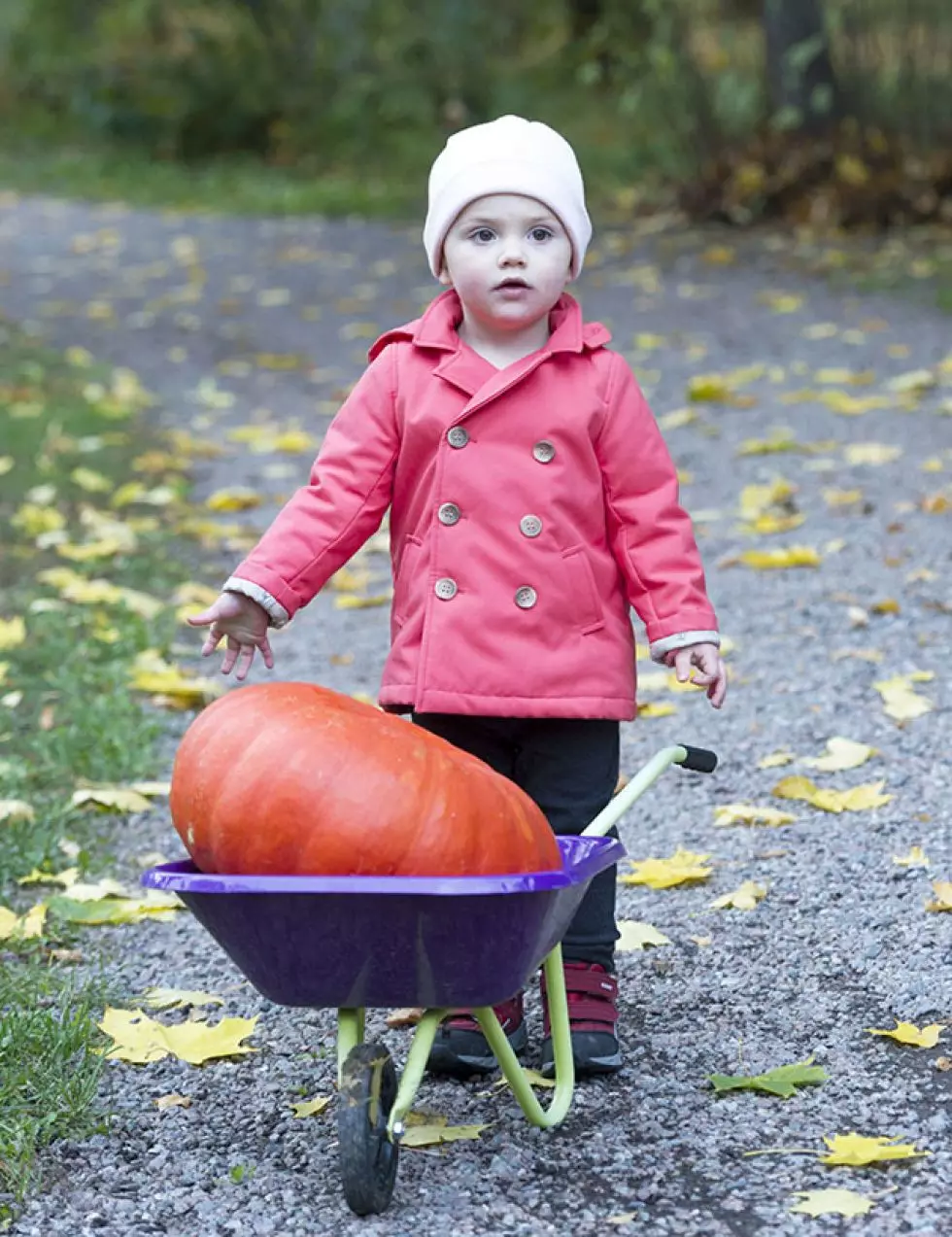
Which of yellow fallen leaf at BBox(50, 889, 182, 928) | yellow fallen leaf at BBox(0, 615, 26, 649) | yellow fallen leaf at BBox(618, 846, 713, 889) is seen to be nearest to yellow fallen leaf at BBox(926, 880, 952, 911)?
yellow fallen leaf at BBox(618, 846, 713, 889)

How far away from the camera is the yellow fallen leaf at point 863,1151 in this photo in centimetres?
235

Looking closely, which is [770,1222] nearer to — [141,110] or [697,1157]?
[697,1157]

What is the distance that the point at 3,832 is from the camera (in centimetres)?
367

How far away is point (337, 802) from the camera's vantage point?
2283mm

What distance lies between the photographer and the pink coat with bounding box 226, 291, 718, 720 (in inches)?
105

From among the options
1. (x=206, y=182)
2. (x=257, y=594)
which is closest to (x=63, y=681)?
(x=257, y=594)

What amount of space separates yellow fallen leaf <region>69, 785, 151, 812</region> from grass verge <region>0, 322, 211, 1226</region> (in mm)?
24

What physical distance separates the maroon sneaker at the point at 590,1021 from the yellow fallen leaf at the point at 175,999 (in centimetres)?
56

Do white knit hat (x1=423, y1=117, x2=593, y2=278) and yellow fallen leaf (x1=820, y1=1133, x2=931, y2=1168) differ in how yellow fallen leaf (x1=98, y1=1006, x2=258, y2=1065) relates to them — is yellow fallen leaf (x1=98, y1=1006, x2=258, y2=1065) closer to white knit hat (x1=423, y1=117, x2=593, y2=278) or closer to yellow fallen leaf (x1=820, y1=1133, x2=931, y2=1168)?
yellow fallen leaf (x1=820, y1=1133, x2=931, y2=1168)

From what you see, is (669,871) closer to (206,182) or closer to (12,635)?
(12,635)

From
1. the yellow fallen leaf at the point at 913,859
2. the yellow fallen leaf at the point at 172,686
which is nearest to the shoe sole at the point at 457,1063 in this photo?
the yellow fallen leaf at the point at 913,859

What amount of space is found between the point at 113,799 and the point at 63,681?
2.63ft

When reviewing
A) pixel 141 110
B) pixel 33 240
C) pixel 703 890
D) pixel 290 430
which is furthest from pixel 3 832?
pixel 141 110

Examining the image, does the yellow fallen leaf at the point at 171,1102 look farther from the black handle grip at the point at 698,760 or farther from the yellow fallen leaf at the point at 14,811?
the yellow fallen leaf at the point at 14,811
